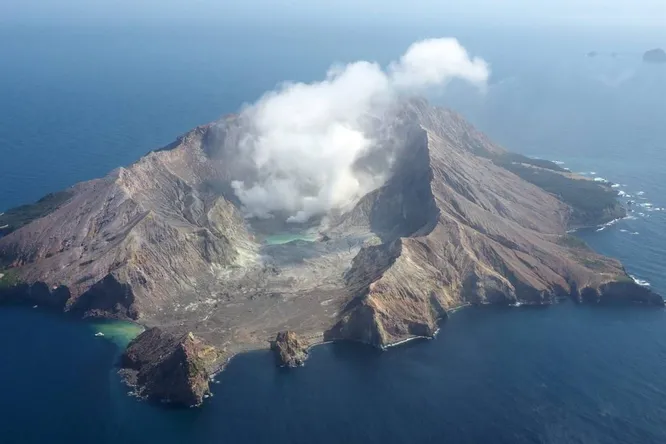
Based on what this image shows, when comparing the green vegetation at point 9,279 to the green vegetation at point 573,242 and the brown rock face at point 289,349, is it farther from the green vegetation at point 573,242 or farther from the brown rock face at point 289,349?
the green vegetation at point 573,242

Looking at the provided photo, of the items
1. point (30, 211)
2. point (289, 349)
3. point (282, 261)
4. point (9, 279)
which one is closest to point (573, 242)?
point (282, 261)

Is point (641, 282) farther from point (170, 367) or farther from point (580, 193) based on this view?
point (170, 367)

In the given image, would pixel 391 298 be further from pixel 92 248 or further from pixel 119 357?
pixel 92 248

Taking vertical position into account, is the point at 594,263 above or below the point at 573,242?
above

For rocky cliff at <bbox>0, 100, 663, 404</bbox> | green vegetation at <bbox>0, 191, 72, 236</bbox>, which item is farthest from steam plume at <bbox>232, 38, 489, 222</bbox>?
green vegetation at <bbox>0, 191, 72, 236</bbox>

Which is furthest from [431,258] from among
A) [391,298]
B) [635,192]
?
[635,192]

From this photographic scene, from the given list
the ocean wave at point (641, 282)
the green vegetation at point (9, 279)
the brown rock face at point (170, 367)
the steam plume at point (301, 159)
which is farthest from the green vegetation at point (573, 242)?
the green vegetation at point (9, 279)
